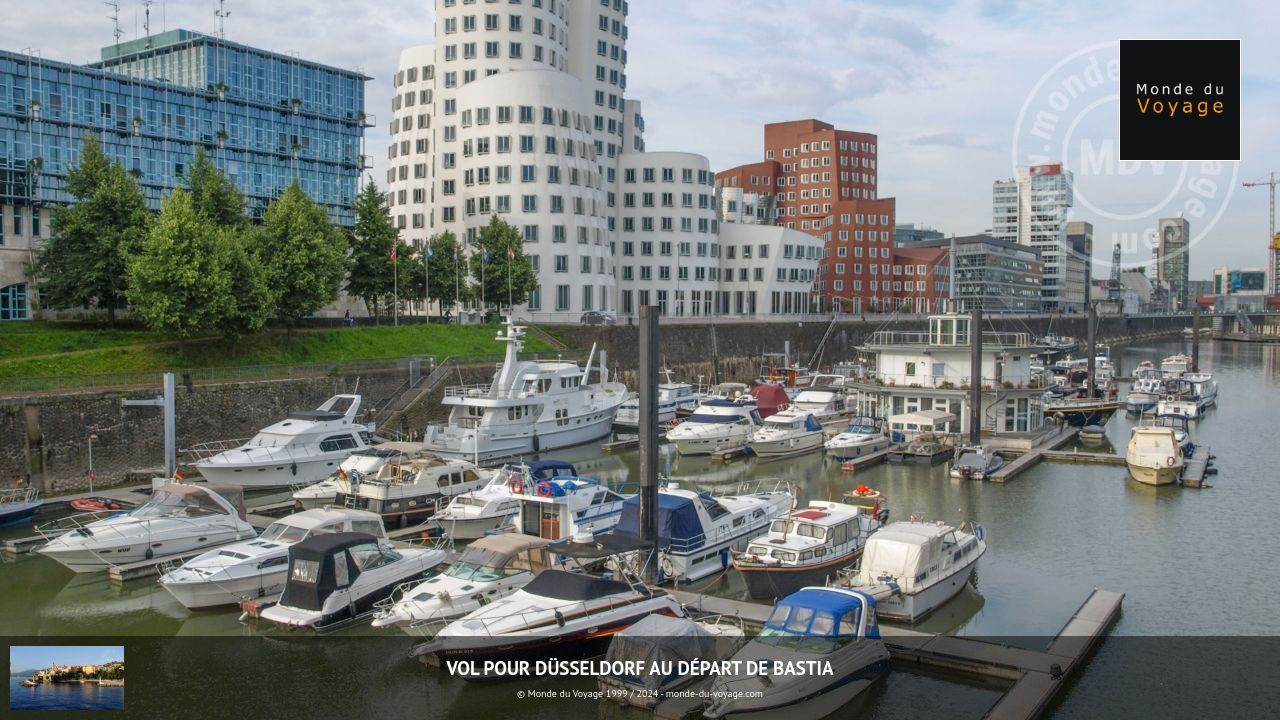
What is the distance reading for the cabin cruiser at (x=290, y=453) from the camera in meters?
35.5

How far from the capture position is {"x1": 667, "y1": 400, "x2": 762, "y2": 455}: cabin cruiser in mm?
45719

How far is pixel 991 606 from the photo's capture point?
895 inches

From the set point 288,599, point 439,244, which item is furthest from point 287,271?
point 288,599

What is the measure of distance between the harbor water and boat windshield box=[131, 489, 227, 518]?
85.1 inches

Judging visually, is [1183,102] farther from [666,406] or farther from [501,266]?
[501,266]

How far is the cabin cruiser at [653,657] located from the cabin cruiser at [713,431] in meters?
28.2

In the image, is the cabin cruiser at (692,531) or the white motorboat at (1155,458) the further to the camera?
the white motorboat at (1155,458)

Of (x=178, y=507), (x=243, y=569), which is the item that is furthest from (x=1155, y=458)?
(x=178, y=507)

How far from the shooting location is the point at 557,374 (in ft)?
155

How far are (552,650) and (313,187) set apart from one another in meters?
83.6

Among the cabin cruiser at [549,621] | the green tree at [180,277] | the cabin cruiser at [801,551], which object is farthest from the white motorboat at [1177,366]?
the cabin cruiser at [549,621]

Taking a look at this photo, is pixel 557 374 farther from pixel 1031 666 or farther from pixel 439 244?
pixel 1031 666

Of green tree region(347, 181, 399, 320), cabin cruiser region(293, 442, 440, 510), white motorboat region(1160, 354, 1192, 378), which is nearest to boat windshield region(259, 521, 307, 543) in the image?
cabin cruiser region(293, 442, 440, 510)

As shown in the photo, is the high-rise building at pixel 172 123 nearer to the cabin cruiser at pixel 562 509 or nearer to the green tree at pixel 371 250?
the green tree at pixel 371 250
